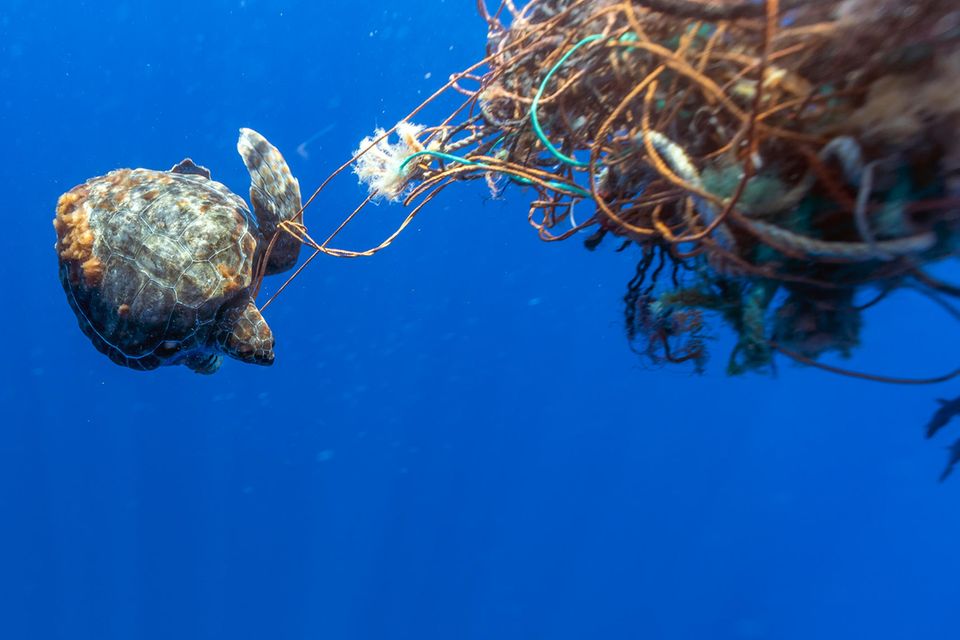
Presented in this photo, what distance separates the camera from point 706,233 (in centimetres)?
119

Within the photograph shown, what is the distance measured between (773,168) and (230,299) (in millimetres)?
2677

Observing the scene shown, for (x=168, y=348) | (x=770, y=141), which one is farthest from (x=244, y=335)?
(x=770, y=141)

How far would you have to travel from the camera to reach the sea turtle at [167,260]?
112 inches

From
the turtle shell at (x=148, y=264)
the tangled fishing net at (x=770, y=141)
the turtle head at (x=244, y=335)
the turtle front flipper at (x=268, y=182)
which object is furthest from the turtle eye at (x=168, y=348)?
the tangled fishing net at (x=770, y=141)

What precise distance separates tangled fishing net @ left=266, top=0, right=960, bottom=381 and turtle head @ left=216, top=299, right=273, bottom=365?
73.8 inches

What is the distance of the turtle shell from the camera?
9.30ft

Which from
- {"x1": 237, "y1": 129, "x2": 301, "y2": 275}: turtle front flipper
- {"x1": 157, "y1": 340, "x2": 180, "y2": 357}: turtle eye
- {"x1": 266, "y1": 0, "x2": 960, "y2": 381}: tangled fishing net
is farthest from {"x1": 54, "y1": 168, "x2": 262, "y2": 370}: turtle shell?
{"x1": 266, "y1": 0, "x2": 960, "y2": 381}: tangled fishing net

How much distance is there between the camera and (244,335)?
306 cm

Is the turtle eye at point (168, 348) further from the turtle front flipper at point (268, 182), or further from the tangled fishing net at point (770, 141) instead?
the tangled fishing net at point (770, 141)

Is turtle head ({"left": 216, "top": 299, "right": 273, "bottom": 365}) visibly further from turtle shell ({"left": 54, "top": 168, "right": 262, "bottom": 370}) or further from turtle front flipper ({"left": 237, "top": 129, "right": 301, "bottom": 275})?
turtle front flipper ({"left": 237, "top": 129, "right": 301, "bottom": 275})

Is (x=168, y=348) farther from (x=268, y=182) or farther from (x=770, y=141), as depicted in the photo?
(x=770, y=141)

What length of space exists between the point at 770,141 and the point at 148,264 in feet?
9.19

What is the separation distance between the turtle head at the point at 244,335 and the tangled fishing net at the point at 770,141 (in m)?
1.87

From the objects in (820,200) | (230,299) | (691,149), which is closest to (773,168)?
(820,200)
